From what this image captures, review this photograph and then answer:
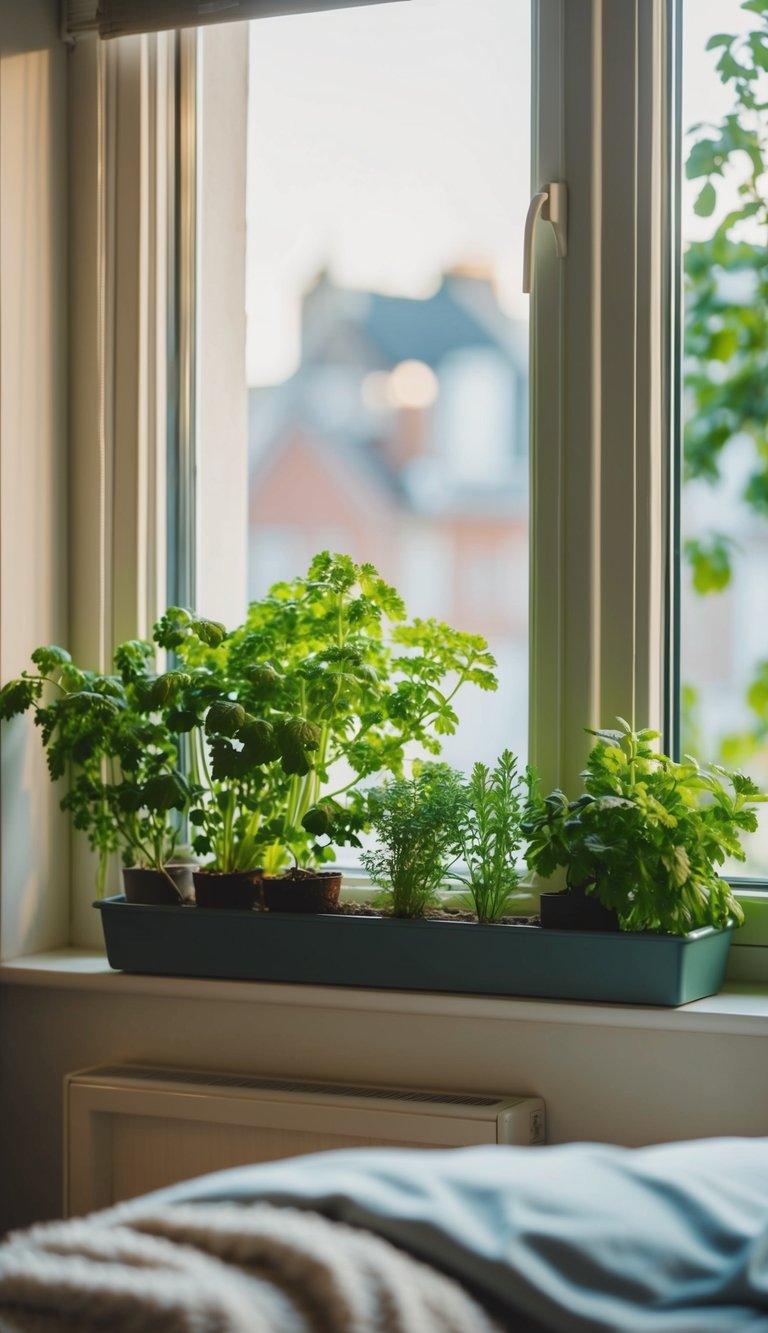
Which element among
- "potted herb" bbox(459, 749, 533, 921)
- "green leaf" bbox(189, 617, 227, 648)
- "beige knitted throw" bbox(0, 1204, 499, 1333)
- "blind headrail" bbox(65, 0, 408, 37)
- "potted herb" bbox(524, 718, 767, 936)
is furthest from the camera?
"blind headrail" bbox(65, 0, 408, 37)

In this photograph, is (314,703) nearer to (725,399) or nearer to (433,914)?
(433,914)

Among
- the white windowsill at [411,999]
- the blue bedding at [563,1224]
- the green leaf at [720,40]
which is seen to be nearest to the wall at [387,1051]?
the white windowsill at [411,999]

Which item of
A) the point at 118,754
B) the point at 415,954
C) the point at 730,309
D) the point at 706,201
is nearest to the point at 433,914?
the point at 415,954

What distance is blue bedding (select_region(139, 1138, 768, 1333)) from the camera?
799mm

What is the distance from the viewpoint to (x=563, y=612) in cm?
199

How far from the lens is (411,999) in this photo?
1.84 m

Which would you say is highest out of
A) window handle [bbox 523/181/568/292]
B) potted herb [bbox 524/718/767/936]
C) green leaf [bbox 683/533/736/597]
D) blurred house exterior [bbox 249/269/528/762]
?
window handle [bbox 523/181/568/292]

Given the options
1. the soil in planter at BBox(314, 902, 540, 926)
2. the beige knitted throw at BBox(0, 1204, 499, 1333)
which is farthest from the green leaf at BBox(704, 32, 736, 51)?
the beige knitted throw at BBox(0, 1204, 499, 1333)

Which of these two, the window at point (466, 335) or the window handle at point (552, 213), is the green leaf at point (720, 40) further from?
the window handle at point (552, 213)

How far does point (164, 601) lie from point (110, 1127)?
0.81 meters

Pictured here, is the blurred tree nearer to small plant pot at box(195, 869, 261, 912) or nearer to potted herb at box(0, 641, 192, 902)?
small plant pot at box(195, 869, 261, 912)

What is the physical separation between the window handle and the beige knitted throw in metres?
1.49

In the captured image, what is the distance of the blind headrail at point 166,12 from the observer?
6.77ft

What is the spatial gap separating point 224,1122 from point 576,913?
1.76 feet
